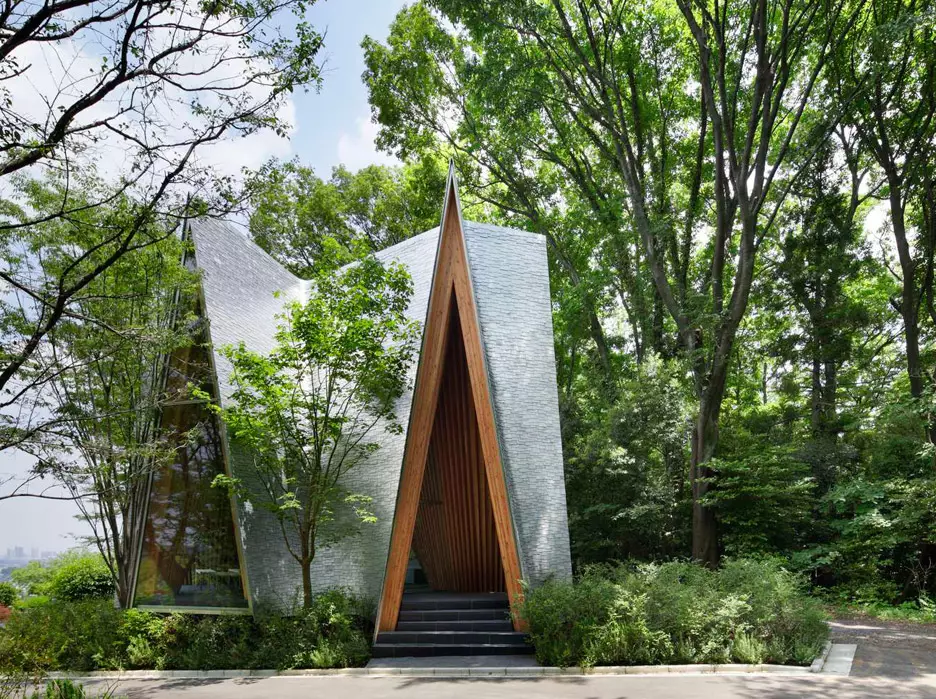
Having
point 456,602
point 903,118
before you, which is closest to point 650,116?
point 903,118

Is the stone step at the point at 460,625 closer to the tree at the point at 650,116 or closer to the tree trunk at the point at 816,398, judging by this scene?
the tree at the point at 650,116

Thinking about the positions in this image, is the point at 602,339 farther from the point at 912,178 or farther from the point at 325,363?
the point at 325,363

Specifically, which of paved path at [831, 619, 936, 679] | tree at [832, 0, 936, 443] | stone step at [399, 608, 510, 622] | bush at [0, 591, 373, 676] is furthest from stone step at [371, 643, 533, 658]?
tree at [832, 0, 936, 443]

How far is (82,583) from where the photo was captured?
573 inches

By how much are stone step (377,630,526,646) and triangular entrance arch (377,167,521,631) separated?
0.53 feet

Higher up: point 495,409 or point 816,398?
point 816,398

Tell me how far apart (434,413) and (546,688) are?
389cm

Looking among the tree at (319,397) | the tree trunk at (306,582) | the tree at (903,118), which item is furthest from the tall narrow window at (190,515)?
the tree at (903,118)

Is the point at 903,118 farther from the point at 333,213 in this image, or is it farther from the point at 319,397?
the point at 333,213

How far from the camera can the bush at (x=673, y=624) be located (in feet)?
25.8

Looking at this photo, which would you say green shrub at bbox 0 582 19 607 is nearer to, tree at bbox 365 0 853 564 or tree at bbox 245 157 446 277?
tree at bbox 245 157 446 277

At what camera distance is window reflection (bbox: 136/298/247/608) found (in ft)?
32.3

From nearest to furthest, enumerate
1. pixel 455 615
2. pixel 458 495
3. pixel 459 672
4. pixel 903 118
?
1. pixel 459 672
2. pixel 455 615
3. pixel 458 495
4. pixel 903 118

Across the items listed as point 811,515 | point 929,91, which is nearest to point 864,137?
point 929,91
